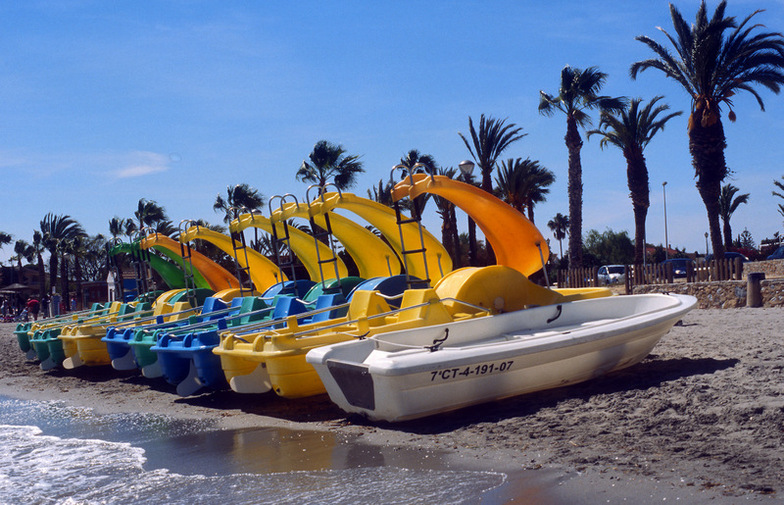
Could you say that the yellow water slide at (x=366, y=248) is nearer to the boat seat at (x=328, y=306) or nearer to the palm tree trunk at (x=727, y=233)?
the boat seat at (x=328, y=306)

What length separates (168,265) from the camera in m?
18.4

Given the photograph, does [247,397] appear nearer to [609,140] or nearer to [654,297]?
[654,297]

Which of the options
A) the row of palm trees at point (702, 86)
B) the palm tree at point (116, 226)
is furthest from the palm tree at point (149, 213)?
the row of palm trees at point (702, 86)

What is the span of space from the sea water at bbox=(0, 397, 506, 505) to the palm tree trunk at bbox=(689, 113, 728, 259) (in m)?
18.9

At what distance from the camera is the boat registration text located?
22.5 ft

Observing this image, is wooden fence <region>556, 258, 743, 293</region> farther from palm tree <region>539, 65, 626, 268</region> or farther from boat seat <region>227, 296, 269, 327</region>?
boat seat <region>227, 296, 269, 327</region>

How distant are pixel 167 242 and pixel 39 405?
6.59 metres

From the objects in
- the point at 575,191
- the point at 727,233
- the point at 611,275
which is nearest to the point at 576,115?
the point at 575,191

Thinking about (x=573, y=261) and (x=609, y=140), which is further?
(x=609, y=140)

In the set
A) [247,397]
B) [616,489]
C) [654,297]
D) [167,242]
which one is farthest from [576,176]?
[616,489]

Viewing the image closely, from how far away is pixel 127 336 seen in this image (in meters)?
12.4

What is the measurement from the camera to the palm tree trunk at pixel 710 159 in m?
22.3

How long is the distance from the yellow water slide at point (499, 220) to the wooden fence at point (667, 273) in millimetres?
9478

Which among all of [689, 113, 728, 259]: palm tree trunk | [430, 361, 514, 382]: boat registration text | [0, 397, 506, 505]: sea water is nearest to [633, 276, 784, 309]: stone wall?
[689, 113, 728, 259]: palm tree trunk
